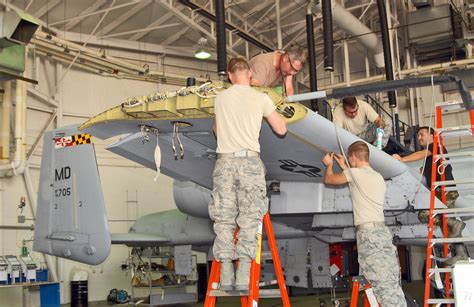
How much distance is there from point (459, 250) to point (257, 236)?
3392 mm

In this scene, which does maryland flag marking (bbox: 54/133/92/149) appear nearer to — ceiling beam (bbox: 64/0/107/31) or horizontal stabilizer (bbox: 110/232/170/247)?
horizontal stabilizer (bbox: 110/232/170/247)

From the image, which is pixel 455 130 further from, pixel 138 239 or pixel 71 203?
pixel 138 239

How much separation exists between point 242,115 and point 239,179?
508 millimetres

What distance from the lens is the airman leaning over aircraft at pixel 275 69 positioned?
226 inches

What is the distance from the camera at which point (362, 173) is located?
5402mm

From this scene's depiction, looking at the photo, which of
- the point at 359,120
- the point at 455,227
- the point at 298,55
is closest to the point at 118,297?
the point at 359,120

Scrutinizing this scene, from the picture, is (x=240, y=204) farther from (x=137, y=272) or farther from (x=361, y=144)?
(x=137, y=272)

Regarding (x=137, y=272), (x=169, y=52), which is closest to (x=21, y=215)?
(x=137, y=272)

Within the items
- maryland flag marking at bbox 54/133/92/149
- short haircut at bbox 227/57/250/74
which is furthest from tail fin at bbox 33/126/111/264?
short haircut at bbox 227/57/250/74

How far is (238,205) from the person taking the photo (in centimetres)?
434

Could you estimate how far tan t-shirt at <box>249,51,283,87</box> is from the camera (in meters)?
5.93

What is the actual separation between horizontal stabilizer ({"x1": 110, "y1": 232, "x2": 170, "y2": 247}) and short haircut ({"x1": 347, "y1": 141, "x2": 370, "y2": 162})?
656 centimetres

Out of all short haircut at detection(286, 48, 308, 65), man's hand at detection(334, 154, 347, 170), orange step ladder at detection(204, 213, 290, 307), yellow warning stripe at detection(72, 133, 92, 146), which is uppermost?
short haircut at detection(286, 48, 308, 65)

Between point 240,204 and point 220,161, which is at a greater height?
point 220,161
